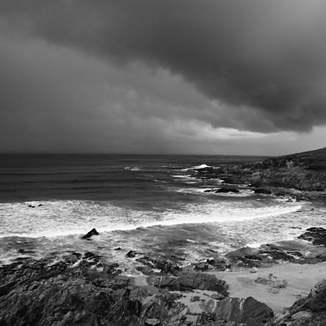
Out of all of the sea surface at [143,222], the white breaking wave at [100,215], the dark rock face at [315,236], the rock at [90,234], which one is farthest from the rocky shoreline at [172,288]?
the white breaking wave at [100,215]

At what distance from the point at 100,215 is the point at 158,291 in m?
20.6

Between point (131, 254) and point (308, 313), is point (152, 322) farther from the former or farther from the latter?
point (131, 254)

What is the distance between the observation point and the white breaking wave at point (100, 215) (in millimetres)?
27141

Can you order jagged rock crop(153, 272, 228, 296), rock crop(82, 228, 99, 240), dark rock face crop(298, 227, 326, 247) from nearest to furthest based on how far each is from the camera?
jagged rock crop(153, 272, 228, 296)
dark rock face crop(298, 227, 326, 247)
rock crop(82, 228, 99, 240)

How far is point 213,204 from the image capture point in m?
43.4

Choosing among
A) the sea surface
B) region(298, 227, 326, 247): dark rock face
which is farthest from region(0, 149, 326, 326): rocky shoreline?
the sea surface

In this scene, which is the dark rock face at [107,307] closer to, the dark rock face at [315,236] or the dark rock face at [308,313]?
the dark rock face at [308,313]

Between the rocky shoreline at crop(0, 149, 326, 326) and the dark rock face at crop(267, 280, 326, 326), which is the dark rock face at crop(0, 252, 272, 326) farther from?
the dark rock face at crop(267, 280, 326, 326)

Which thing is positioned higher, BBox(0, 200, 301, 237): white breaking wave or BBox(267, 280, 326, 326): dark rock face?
BBox(267, 280, 326, 326): dark rock face

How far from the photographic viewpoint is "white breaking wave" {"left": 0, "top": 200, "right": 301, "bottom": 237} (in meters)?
27.1

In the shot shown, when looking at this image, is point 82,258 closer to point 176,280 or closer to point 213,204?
point 176,280

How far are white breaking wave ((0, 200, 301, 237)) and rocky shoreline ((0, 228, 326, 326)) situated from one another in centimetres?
837

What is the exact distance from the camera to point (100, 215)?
109ft

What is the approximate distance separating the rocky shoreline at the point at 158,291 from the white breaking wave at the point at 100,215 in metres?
8.37
